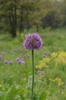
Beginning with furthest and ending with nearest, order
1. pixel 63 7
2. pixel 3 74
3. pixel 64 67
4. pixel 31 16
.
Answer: pixel 63 7 → pixel 31 16 → pixel 64 67 → pixel 3 74

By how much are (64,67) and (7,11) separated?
11.4 meters

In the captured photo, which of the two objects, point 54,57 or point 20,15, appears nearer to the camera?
point 54,57

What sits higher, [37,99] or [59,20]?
[37,99]

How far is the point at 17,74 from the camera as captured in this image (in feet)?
16.6

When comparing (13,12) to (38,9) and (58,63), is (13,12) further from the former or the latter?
(58,63)

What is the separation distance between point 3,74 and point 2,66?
2.70 feet

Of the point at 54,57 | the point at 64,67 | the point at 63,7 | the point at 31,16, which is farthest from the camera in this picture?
the point at 63,7

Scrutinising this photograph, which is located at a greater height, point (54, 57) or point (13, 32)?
point (54, 57)

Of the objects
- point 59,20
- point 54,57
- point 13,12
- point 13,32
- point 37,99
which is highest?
point 37,99

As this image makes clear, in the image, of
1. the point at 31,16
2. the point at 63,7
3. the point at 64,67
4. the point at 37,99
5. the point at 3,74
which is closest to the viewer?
the point at 37,99

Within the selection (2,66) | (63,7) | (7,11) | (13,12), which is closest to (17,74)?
(2,66)

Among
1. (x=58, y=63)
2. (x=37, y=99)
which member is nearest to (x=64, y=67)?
(x=58, y=63)

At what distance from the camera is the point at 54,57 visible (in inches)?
250

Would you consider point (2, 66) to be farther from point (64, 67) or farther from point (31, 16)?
A: point (31, 16)
